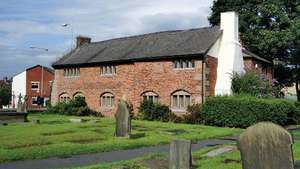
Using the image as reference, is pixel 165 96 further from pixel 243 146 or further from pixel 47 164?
pixel 243 146

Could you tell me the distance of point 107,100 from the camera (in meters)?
40.7

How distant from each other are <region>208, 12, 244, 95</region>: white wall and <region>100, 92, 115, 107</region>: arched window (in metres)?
10.2

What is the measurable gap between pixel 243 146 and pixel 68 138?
39.0 ft

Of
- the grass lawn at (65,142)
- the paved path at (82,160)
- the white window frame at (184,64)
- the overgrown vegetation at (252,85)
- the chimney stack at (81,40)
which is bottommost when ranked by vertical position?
the paved path at (82,160)

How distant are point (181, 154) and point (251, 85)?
911 inches

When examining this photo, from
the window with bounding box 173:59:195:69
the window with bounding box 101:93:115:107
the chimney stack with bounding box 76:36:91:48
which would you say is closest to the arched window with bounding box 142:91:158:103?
the window with bounding box 173:59:195:69

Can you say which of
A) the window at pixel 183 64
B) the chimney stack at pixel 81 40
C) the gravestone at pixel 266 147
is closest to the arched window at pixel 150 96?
the window at pixel 183 64

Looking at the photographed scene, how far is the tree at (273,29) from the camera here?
1705 inches

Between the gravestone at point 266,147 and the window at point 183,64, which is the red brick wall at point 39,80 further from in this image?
the gravestone at point 266,147

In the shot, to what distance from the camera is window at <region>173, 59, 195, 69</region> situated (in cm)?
3394

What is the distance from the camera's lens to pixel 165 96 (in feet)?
116

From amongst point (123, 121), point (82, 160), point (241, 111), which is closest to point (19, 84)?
point (241, 111)

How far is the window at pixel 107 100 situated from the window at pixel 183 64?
7.74 meters

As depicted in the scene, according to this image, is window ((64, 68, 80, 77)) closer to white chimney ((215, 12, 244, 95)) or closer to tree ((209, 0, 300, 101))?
white chimney ((215, 12, 244, 95))
